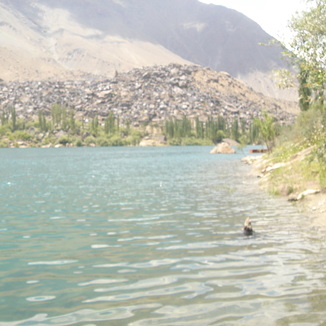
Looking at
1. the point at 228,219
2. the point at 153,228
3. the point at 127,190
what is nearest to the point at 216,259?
the point at 153,228

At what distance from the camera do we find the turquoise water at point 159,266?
8.41 meters

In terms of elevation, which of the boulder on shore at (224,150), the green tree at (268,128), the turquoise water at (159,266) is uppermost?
the green tree at (268,128)

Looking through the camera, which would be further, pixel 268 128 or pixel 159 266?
pixel 268 128

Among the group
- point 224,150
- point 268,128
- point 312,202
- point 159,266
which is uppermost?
point 268,128

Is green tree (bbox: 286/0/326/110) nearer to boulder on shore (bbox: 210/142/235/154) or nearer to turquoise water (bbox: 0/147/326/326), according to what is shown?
turquoise water (bbox: 0/147/326/326)

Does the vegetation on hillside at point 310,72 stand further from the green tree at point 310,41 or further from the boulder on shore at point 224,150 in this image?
the boulder on shore at point 224,150

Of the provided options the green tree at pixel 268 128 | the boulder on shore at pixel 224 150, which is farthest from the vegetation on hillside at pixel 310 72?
the boulder on shore at pixel 224 150

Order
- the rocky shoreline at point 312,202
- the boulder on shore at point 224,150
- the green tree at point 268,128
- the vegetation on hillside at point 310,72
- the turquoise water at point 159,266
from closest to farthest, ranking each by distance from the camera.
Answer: the turquoise water at point 159,266, the rocky shoreline at point 312,202, the vegetation on hillside at point 310,72, the green tree at point 268,128, the boulder on shore at point 224,150

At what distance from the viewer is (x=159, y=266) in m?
11.7

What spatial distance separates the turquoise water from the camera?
8406 millimetres

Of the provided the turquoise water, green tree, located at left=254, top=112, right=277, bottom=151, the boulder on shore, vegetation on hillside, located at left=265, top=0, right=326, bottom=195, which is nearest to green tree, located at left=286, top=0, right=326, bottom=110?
vegetation on hillside, located at left=265, top=0, right=326, bottom=195

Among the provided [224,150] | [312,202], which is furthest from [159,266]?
[224,150]

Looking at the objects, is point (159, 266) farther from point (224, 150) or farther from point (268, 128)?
point (224, 150)

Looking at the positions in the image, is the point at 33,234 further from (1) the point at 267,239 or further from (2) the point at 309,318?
(2) the point at 309,318
